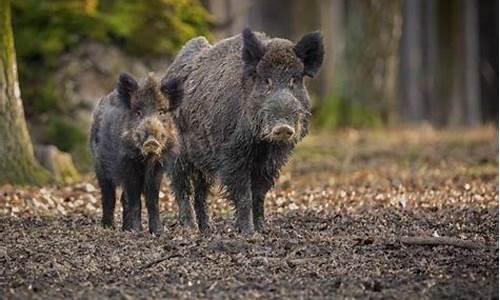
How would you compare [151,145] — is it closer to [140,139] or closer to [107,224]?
[140,139]

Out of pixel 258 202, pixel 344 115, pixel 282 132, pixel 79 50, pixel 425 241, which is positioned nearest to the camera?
pixel 425 241

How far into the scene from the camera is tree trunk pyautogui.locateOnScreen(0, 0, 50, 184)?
14531 millimetres

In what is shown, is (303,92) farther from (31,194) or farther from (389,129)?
(389,129)

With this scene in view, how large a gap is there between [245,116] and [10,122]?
172 inches

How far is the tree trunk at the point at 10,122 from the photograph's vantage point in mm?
14531

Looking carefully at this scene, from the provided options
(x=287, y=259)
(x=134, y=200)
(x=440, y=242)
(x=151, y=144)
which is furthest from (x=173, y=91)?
(x=440, y=242)

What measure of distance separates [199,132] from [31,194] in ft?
9.31

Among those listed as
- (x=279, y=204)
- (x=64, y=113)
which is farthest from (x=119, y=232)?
(x=64, y=113)

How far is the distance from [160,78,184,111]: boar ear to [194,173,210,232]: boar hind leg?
1.15 metres

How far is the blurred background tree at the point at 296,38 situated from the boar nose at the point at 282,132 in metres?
7.75

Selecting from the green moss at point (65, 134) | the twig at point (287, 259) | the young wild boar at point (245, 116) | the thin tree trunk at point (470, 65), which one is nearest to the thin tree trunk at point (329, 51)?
the thin tree trunk at point (470, 65)

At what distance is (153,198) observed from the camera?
453 inches

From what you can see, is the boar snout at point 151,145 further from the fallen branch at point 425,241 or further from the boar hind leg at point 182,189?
the fallen branch at point 425,241

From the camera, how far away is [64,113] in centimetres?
1895
